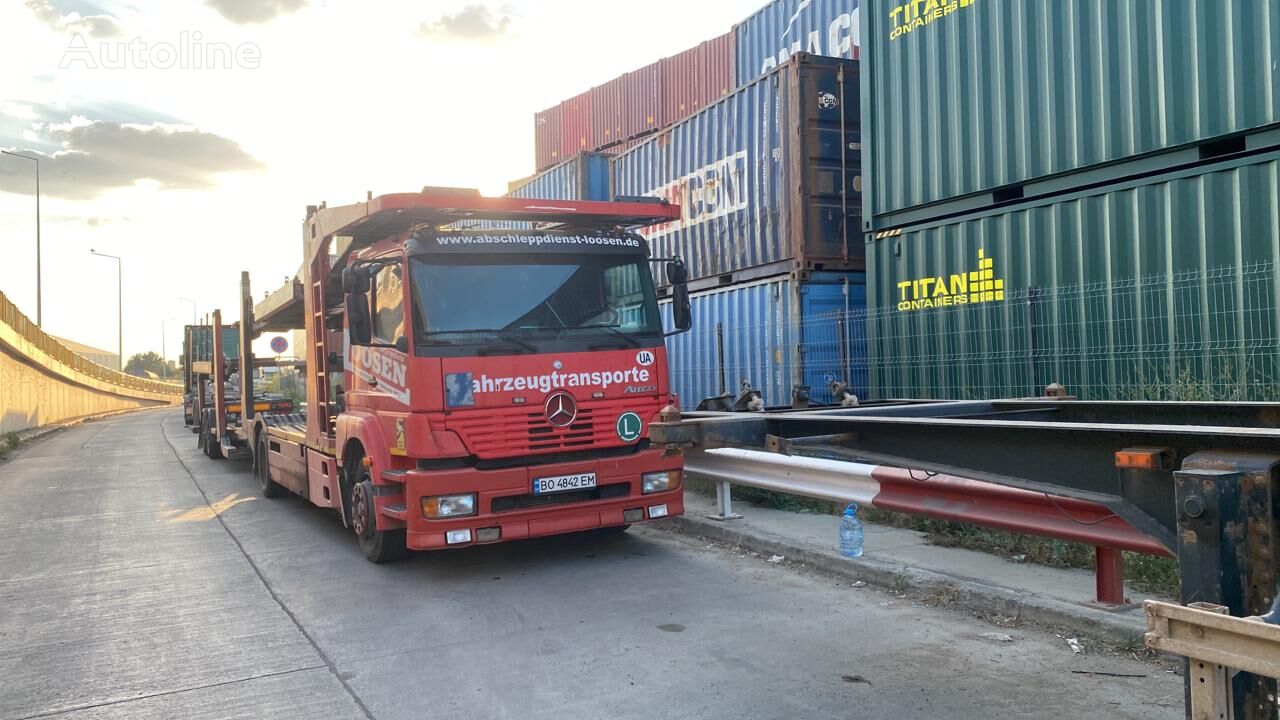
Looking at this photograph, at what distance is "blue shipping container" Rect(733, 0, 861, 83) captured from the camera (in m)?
13.8

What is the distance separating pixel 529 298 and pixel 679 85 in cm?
1457

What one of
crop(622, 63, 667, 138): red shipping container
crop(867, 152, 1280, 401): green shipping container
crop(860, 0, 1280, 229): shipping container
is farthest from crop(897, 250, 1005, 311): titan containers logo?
crop(622, 63, 667, 138): red shipping container

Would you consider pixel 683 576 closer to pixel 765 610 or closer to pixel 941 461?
pixel 765 610

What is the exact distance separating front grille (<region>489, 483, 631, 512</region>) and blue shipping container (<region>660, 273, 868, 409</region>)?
4613 mm

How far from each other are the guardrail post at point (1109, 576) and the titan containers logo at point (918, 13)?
20.6 feet

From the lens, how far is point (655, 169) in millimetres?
14273

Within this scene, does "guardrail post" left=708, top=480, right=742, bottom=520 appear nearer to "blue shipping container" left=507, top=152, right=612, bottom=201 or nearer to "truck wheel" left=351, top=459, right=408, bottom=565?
"truck wheel" left=351, top=459, right=408, bottom=565

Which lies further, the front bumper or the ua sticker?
the ua sticker

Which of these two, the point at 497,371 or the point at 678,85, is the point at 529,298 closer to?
the point at 497,371

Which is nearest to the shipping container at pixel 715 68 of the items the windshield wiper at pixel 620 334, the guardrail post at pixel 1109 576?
the windshield wiper at pixel 620 334

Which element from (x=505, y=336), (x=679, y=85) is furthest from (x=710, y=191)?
(x=679, y=85)

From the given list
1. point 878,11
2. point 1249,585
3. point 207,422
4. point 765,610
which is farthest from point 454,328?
point 207,422

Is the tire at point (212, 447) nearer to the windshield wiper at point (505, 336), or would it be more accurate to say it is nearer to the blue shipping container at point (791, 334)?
the blue shipping container at point (791, 334)

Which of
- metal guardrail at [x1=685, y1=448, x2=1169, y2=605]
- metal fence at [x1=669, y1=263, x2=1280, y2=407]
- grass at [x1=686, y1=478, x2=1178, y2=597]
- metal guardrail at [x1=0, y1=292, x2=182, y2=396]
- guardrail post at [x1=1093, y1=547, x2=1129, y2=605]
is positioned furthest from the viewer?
metal guardrail at [x1=0, y1=292, x2=182, y2=396]
